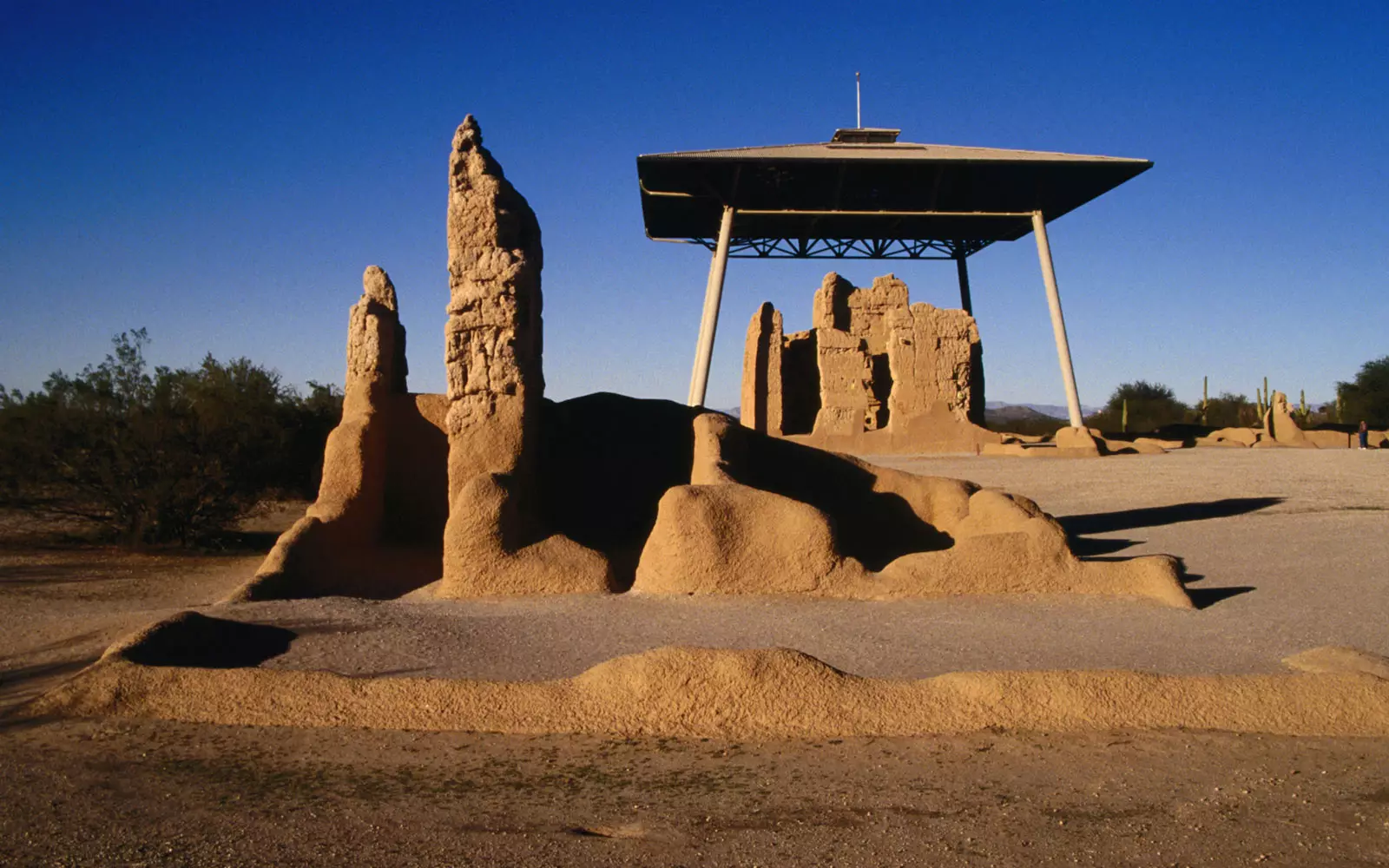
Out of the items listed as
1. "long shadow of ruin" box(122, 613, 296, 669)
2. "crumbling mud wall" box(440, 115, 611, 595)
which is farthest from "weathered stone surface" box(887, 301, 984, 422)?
"long shadow of ruin" box(122, 613, 296, 669)

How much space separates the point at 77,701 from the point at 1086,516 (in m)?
12.1

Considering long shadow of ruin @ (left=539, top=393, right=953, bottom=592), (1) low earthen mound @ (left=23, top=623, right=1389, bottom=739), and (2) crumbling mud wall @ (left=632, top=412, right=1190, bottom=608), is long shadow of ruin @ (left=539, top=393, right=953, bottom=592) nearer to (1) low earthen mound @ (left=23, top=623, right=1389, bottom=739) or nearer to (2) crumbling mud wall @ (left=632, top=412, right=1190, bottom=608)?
(2) crumbling mud wall @ (left=632, top=412, right=1190, bottom=608)

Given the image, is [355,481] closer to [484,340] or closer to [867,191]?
[484,340]

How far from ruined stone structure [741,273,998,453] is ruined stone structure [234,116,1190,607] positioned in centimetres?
1037

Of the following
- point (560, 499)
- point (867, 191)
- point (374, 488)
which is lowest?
point (560, 499)

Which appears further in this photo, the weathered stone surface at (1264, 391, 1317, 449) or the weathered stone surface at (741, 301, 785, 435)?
the weathered stone surface at (1264, 391, 1317, 449)

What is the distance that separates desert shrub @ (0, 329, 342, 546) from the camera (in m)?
14.5

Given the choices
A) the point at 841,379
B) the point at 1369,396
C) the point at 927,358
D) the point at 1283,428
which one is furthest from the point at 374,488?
the point at 1369,396

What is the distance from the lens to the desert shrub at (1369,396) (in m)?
39.2

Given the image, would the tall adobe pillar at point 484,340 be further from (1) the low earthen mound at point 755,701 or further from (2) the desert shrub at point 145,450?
(2) the desert shrub at point 145,450

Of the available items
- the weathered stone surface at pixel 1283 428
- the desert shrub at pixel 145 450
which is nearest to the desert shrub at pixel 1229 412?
the weathered stone surface at pixel 1283 428

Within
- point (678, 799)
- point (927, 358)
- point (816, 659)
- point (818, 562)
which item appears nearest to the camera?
point (678, 799)

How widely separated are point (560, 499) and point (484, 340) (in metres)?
2.12

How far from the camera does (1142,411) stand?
155 feet
